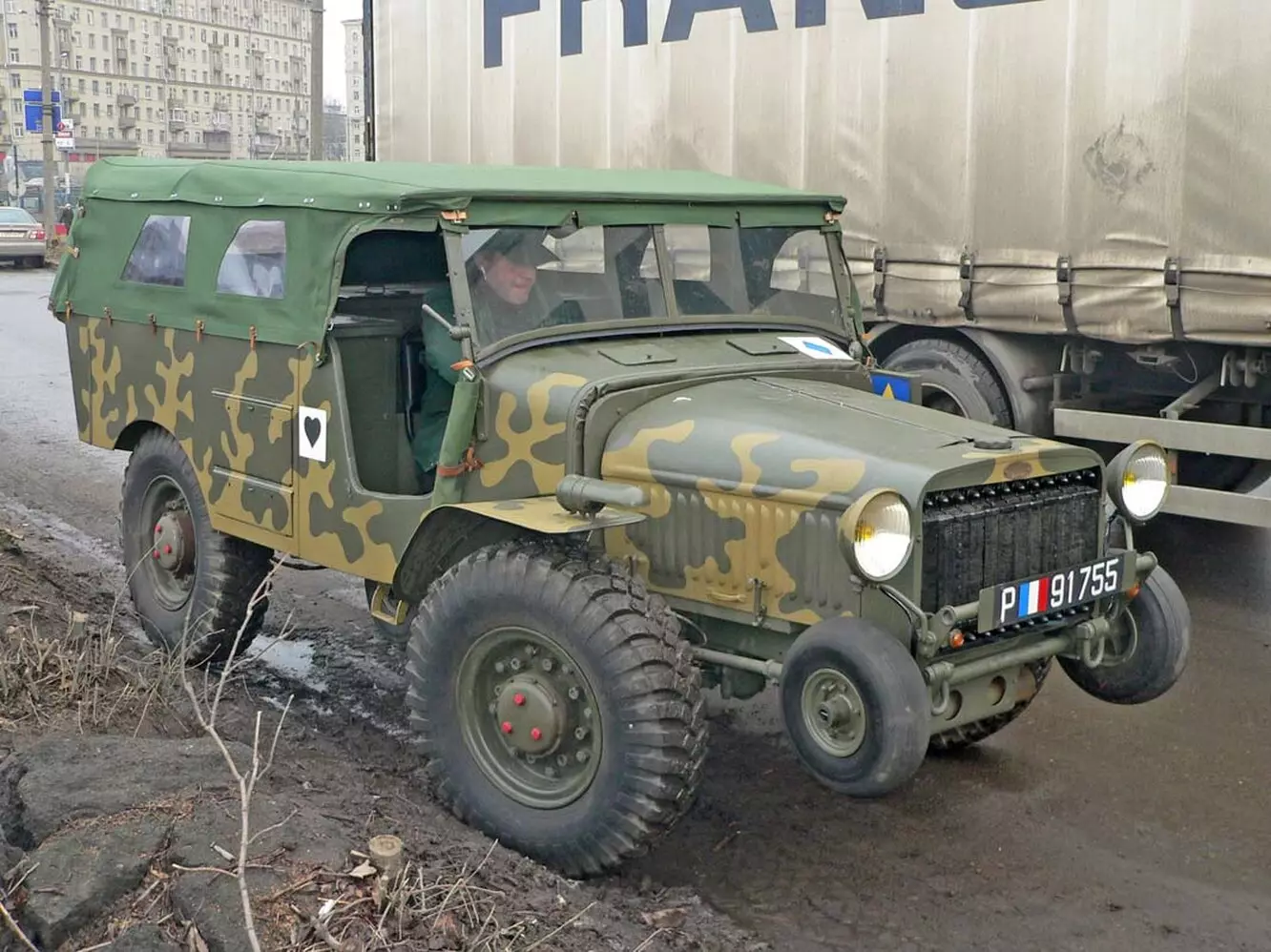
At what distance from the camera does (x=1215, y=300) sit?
6.76 metres

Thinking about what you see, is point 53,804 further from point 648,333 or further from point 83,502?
point 83,502

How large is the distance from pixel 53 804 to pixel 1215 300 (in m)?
5.19

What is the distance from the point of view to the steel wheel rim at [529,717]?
424 cm

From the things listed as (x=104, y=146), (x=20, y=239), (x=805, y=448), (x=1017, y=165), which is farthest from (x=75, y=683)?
(x=104, y=146)

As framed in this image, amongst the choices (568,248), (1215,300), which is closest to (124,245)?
(568,248)

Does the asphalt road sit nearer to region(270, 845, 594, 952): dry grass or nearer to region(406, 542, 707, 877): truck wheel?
region(406, 542, 707, 877): truck wheel

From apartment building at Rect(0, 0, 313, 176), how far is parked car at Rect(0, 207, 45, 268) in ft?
202

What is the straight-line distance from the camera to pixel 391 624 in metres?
5.20

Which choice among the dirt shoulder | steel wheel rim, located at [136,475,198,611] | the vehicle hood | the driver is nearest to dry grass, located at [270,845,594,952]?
the dirt shoulder

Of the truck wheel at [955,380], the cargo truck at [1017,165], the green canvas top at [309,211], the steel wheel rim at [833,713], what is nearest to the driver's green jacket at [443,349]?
the green canvas top at [309,211]

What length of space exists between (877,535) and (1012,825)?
4.52 ft

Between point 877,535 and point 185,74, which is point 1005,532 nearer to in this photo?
point 877,535

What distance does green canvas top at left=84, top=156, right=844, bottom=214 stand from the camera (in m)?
4.86

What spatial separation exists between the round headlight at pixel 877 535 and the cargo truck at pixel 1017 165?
1.69 metres
